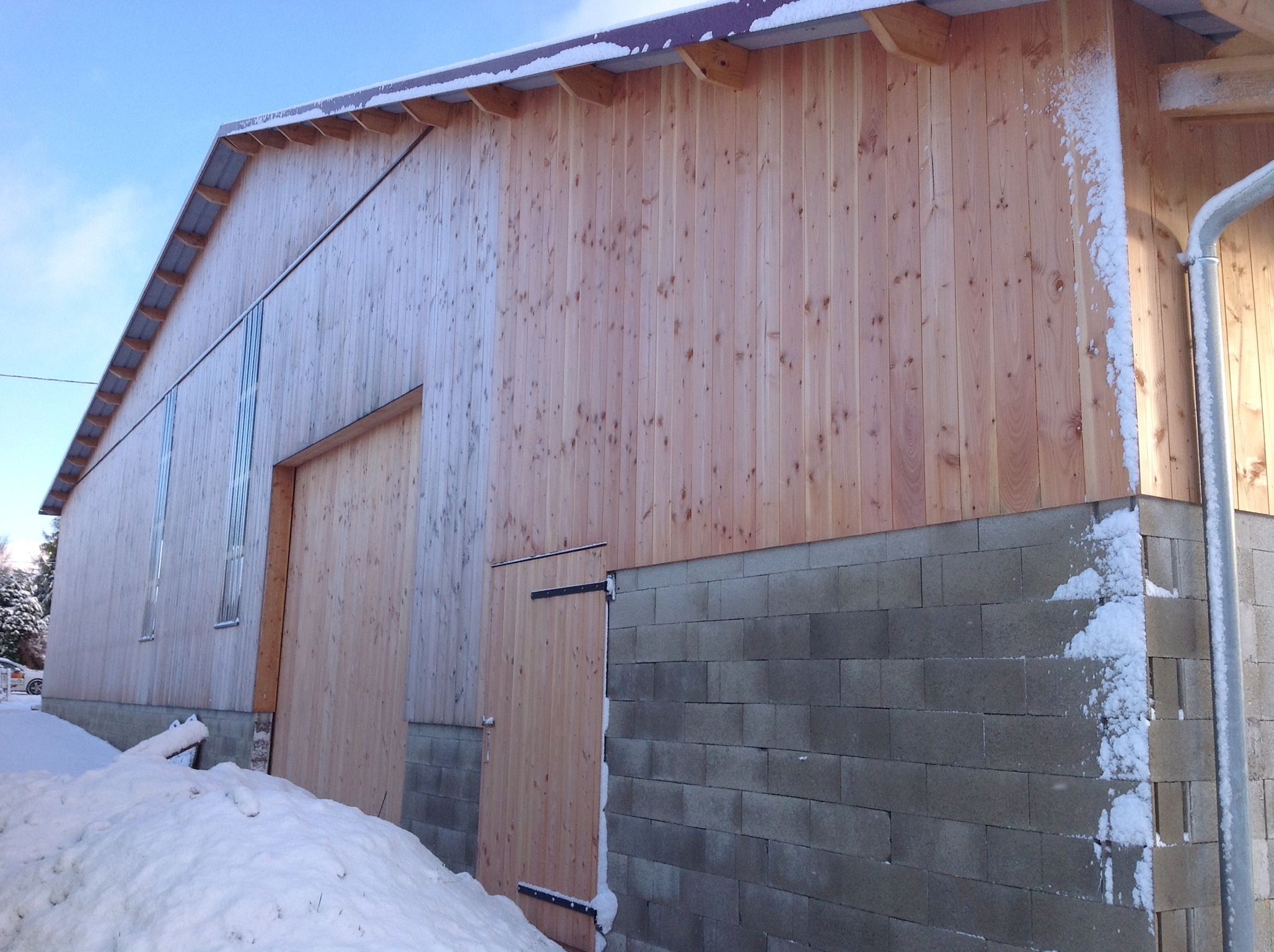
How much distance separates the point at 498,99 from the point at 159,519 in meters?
13.2

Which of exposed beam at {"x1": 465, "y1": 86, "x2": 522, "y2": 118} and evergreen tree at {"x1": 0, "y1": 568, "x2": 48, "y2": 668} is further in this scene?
evergreen tree at {"x1": 0, "y1": 568, "x2": 48, "y2": 668}

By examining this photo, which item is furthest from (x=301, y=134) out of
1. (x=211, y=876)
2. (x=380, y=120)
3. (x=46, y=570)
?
(x=46, y=570)

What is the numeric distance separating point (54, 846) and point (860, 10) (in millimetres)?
5512

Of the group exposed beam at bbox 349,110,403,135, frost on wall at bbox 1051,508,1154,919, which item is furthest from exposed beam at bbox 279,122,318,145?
frost on wall at bbox 1051,508,1154,919

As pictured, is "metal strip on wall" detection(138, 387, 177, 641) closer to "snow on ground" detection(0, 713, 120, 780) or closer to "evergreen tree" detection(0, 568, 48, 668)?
"snow on ground" detection(0, 713, 120, 780)

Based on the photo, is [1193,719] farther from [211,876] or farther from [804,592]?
[211,876]

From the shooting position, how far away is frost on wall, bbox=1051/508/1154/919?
3838 mm

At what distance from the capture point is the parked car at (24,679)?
1683 inches

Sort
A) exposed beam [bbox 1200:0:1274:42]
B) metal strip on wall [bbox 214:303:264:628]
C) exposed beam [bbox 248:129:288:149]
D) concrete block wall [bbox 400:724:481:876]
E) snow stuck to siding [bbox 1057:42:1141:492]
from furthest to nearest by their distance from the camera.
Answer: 1. exposed beam [bbox 248:129:288:149]
2. metal strip on wall [bbox 214:303:264:628]
3. concrete block wall [bbox 400:724:481:876]
4. snow stuck to siding [bbox 1057:42:1141:492]
5. exposed beam [bbox 1200:0:1274:42]

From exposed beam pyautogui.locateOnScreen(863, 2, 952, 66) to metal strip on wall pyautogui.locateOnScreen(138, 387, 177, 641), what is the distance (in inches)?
651

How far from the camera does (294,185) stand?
1409cm

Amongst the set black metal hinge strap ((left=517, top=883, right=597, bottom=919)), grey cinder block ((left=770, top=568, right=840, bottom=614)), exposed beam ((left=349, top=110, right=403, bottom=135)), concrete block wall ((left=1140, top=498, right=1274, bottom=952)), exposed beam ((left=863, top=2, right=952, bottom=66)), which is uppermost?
exposed beam ((left=349, top=110, right=403, bottom=135))

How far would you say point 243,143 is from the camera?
50.2 ft

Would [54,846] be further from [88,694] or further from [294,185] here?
[88,694]
